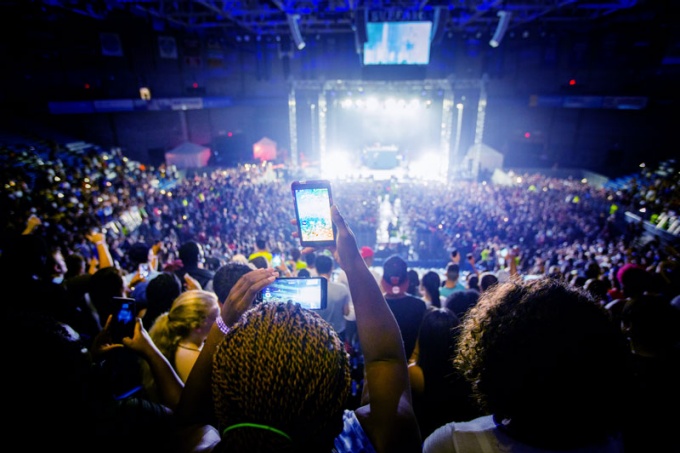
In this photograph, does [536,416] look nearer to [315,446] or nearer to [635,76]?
[315,446]

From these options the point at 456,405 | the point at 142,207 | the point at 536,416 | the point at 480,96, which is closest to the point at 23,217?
the point at 142,207

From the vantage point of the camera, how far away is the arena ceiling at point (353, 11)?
48.0 feet

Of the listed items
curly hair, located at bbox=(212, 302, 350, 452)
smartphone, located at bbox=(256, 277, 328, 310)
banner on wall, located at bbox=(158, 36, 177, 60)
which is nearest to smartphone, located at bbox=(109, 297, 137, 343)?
smartphone, located at bbox=(256, 277, 328, 310)

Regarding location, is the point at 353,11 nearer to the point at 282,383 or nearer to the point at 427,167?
the point at 427,167

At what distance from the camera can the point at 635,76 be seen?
69.7 ft

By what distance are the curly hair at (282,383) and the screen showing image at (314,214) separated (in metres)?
1.31

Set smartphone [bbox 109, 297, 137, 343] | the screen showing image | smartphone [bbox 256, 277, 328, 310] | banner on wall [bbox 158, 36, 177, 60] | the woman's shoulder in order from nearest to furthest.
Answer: the woman's shoulder, smartphone [bbox 109, 297, 137, 343], smartphone [bbox 256, 277, 328, 310], the screen showing image, banner on wall [bbox 158, 36, 177, 60]

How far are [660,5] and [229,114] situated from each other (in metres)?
25.5

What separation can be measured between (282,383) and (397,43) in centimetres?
1769

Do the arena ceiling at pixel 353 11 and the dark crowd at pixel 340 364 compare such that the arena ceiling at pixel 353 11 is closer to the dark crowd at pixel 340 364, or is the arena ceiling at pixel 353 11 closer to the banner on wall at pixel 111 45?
the banner on wall at pixel 111 45

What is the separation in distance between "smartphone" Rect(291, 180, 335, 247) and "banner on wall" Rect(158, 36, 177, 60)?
25.0 meters

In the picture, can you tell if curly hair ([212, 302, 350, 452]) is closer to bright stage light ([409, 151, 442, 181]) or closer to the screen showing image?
the screen showing image

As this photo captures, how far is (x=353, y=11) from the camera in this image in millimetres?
15703

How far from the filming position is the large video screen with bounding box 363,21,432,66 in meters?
15.3
